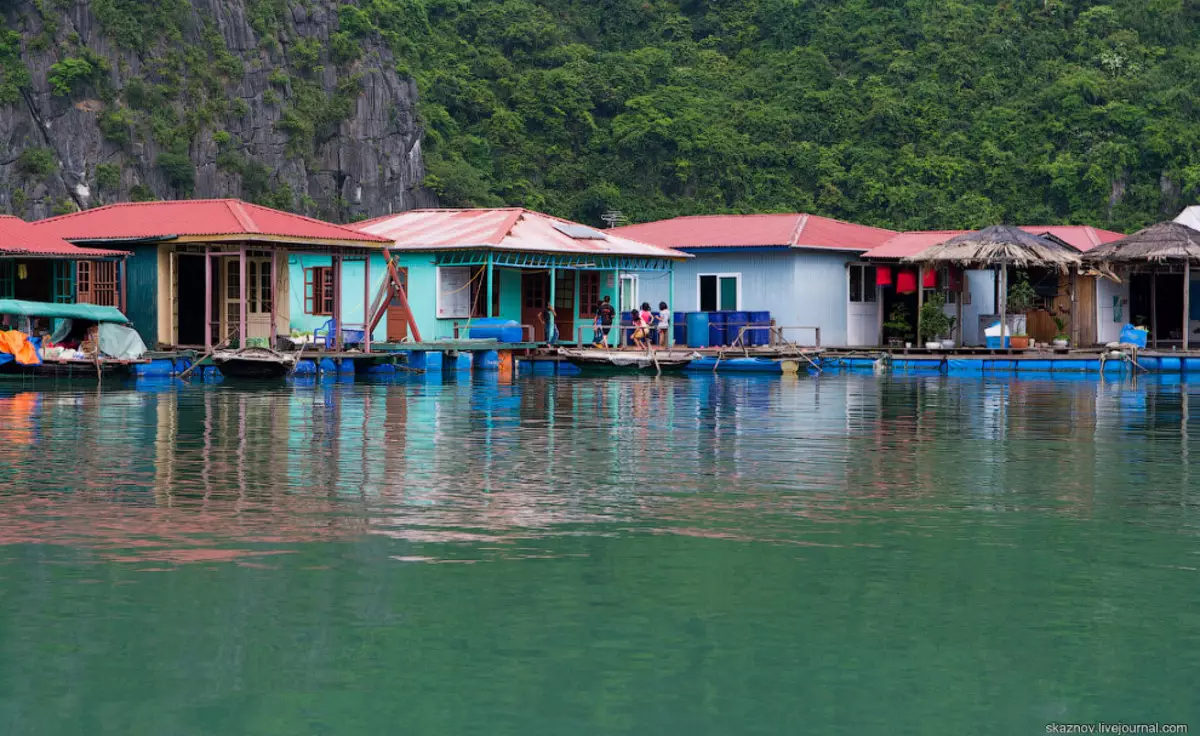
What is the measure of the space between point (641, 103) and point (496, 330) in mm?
44819

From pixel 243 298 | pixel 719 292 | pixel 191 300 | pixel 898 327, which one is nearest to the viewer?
pixel 243 298

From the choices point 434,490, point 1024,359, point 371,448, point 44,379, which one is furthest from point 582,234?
point 434,490

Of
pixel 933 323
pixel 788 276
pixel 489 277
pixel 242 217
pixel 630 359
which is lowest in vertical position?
pixel 630 359

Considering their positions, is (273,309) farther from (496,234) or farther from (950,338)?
(950,338)

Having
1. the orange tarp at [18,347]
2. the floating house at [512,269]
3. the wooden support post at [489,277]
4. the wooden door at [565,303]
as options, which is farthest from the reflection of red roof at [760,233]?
the orange tarp at [18,347]

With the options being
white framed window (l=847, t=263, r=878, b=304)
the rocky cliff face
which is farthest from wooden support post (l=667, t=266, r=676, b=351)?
the rocky cliff face

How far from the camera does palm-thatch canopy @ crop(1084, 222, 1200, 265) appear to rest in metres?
36.2

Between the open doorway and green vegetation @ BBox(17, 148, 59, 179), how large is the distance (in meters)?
43.7

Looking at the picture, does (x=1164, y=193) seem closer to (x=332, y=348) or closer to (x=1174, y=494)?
(x=332, y=348)

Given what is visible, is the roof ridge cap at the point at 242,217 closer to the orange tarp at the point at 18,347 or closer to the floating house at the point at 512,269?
the floating house at the point at 512,269

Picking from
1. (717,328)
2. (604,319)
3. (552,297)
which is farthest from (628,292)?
(552,297)

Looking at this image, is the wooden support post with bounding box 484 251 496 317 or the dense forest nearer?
the wooden support post with bounding box 484 251 496 317

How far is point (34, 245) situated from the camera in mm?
30797

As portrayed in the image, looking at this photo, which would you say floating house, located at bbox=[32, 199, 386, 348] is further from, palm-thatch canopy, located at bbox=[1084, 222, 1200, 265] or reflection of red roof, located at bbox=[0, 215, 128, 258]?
palm-thatch canopy, located at bbox=[1084, 222, 1200, 265]
